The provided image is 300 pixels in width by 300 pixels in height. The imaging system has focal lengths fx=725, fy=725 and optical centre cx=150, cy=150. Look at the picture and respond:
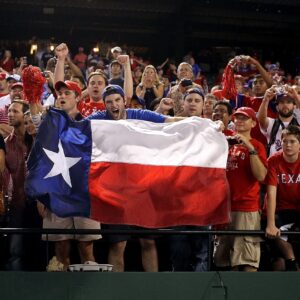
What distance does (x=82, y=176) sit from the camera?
6664 mm

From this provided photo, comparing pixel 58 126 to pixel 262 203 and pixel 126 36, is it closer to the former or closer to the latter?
pixel 262 203

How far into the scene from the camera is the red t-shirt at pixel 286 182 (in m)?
7.11

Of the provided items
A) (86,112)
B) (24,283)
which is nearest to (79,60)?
(86,112)

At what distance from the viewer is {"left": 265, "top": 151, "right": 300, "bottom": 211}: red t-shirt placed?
711 centimetres

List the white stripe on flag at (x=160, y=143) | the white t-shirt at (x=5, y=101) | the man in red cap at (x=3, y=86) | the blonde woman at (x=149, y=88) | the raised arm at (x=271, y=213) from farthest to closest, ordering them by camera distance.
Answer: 1. the blonde woman at (x=149, y=88)
2. the man in red cap at (x=3, y=86)
3. the white t-shirt at (x=5, y=101)
4. the white stripe on flag at (x=160, y=143)
5. the raised arm at (x=271, y=213)

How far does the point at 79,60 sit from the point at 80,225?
12578 millimetres

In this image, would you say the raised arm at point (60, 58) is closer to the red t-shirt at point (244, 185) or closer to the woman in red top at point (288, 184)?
the red t-shirt at point (244, 185)

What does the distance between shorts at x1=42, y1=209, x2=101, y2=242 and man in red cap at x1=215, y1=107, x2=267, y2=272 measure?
1322 millimetres

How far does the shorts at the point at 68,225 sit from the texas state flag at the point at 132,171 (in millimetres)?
243

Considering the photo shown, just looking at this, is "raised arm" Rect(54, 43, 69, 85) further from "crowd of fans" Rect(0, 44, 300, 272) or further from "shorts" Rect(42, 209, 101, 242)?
"shorts" Rect(42, 209, 101, 242)

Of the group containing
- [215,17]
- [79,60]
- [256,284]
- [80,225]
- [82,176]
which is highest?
[215,17]

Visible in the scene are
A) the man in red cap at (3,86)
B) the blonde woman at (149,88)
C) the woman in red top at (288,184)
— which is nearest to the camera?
the woman in red top at (288,184)

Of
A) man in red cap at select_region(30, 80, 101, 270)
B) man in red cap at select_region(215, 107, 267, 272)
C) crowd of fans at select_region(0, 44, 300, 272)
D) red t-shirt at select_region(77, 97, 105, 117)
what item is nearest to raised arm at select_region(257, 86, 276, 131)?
crowd of fans at select_region(0, 44, 300, 272)

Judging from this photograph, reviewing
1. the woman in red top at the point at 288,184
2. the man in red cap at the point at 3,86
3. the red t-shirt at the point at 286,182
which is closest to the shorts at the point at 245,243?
the woman in red top at the point at 288,184
